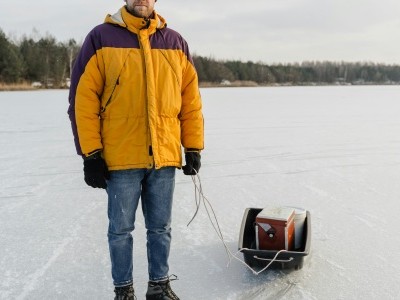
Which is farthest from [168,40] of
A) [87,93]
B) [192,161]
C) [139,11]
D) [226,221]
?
[226,221]

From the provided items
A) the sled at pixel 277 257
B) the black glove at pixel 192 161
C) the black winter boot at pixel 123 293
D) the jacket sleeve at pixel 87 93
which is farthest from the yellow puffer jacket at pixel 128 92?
the sled at pixel 277 257

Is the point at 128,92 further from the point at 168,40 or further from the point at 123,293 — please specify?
the point at 123,293

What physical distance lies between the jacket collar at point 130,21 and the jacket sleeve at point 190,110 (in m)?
0.25

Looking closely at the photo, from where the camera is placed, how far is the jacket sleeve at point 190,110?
234 cm

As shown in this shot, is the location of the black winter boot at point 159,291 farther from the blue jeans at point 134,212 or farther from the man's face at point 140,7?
the man's face at point 140,7

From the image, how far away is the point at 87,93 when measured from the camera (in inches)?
80.8

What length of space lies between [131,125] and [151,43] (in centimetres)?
42

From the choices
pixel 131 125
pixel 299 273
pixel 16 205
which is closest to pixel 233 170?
pixel 16 205

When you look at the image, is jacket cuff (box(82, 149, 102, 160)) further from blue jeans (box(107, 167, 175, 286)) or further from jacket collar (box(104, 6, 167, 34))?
jacket collar (box(104, 6, 167, 34))

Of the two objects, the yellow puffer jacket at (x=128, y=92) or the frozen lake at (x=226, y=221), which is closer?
the yellow puffer jacket at (x=128, y=92)

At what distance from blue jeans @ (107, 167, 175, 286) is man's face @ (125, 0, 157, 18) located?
0.76 meters

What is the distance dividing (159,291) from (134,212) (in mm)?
480

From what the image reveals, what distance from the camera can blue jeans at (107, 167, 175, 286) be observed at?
7.15ft

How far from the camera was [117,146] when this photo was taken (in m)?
2.14
